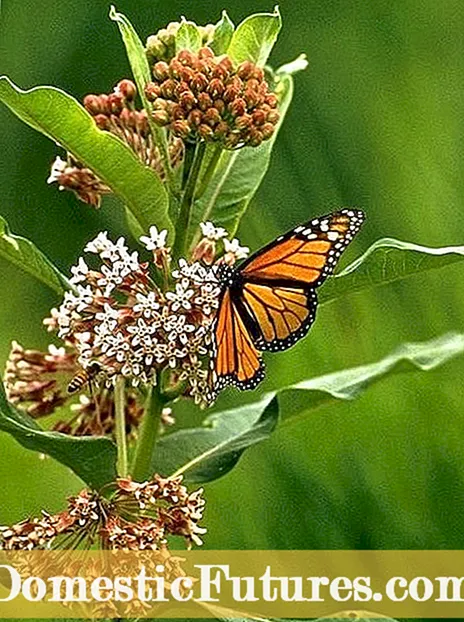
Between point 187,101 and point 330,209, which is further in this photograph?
point 330,209

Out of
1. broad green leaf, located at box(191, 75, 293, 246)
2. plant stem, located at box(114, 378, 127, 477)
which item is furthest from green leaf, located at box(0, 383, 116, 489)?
broad green leaf, located at box(191, 75, 293, 246)

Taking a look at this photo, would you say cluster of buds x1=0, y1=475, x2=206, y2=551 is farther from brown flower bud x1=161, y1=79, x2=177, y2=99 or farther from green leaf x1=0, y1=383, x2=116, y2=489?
brown flower bud x1=161, y1=79, x2=177, y2=99

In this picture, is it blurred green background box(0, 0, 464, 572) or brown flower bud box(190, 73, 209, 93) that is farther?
blurred green background box(0, 0, 464, 572)

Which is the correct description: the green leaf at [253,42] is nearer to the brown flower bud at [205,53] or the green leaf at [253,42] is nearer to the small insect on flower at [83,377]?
the brown flower bud at [205,53]

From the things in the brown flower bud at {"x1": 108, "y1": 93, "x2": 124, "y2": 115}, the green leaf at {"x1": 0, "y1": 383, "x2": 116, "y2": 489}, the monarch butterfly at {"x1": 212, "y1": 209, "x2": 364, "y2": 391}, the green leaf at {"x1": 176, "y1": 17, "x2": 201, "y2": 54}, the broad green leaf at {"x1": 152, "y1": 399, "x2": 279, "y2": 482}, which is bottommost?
the green leaf at {"x1": 0, "y1": 383, "x2": 116, "y2": 489}

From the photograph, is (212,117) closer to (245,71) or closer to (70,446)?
(245,71)

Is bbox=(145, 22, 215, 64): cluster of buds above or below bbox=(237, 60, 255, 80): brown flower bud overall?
above

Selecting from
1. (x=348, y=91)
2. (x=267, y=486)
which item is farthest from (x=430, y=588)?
(x=348, y=91)

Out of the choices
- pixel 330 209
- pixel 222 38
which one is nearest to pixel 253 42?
pixel 222 38
